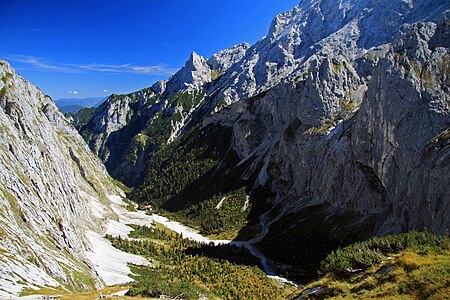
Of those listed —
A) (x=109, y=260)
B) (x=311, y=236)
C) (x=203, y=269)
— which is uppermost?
(x=109, y=260)

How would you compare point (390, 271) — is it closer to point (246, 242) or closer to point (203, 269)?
point (203, 269)

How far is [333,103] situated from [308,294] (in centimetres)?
14562

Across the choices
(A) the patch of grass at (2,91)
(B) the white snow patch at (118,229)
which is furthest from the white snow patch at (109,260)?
(A) the patch of grass at (2,91)

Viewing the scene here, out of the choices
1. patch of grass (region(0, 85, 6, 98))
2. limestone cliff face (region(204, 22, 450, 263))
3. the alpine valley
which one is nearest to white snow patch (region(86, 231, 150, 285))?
the alpine valley

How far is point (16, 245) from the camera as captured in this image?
2147 inches

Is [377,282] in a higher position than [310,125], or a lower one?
lower

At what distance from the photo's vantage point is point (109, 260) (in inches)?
3698

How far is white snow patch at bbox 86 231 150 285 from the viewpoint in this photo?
80.4 meters

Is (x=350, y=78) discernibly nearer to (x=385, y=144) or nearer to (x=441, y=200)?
(x=385, y=144)

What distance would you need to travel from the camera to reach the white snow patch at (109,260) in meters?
80.4

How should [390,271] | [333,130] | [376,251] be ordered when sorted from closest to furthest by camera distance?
[390,271] < [376,251] < [333,130]

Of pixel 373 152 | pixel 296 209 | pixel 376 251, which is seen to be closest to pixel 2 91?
pixel 376 251

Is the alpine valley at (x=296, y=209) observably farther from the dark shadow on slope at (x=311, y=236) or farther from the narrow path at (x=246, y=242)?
the narrow path at (x=246, y=242)

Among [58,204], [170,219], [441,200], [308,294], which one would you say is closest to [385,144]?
[441,200]
